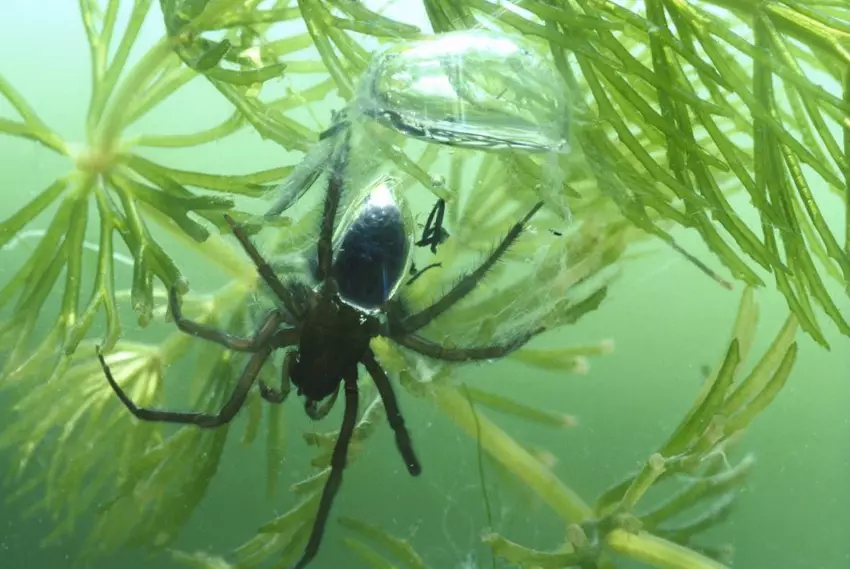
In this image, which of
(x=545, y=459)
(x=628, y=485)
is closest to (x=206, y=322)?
(x=545, y=459)

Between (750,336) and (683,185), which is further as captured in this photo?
(750,336)

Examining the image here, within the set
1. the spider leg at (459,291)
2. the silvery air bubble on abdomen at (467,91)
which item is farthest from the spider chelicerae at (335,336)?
the silvery air bubble on abdomen at (467,91)

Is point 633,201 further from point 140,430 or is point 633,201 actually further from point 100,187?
point 140,430

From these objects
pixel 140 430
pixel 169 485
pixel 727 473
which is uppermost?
pixel 140 430

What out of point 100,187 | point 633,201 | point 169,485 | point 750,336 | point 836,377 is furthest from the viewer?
point 836,377

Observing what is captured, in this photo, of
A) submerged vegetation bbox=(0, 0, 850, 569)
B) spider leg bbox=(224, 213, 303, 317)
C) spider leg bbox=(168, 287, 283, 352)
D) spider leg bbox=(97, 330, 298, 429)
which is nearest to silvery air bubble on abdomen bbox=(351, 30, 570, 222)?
submerged vegetation bbox=(0, 0, 850, 569)

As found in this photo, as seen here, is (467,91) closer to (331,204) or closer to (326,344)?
(331,204)

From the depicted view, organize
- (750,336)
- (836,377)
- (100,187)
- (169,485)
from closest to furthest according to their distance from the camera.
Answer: (100,187), (750,336), (169,485), (836,377)

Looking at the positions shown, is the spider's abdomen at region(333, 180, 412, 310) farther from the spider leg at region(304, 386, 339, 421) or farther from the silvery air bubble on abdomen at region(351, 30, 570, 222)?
the spider leg at region(304, 386, 339, 421)
